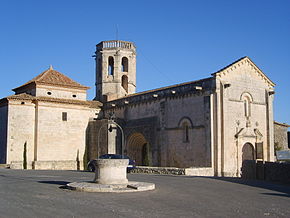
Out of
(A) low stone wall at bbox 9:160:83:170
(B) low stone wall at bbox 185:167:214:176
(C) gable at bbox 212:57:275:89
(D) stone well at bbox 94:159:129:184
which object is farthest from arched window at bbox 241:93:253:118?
(D) stone well at bbox 94:159:129:184

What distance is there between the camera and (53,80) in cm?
3647

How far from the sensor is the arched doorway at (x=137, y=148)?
112 ft

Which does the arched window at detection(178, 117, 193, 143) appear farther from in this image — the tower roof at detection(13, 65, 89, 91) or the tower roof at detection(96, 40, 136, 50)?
the tower roof at detection(96, 40, 136, 50)

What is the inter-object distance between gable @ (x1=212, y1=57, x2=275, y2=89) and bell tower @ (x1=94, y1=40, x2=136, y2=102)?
48.9ft

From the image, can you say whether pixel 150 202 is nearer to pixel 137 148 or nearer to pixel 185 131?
pixel 185 131

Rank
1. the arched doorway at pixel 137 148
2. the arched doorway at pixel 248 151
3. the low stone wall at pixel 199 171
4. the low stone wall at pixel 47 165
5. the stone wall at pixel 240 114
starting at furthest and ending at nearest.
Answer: the arched doorway at pixel 137 148, the low stone wall at pixel 47 165, the arched doorway at pixel 248 151, the stone wall at pixel 240 114, the low stone wall at pixel 199 171

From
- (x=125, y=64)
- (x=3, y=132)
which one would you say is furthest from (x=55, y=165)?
(x=125, y=64)

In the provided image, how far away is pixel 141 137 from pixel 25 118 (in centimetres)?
1062

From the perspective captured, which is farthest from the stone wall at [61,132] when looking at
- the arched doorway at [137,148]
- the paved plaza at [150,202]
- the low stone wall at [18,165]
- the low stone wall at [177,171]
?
the paved plaza at [150,202]

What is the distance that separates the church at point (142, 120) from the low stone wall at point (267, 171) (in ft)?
14.7

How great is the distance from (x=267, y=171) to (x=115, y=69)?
25.1m

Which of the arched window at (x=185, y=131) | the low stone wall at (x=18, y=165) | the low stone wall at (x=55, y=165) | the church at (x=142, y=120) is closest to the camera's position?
the church at (x=142, y=120)

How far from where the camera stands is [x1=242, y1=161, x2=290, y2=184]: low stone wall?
16891 mm

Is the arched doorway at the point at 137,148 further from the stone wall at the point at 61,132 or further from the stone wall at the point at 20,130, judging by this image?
the stone wall at the point at 20,130
